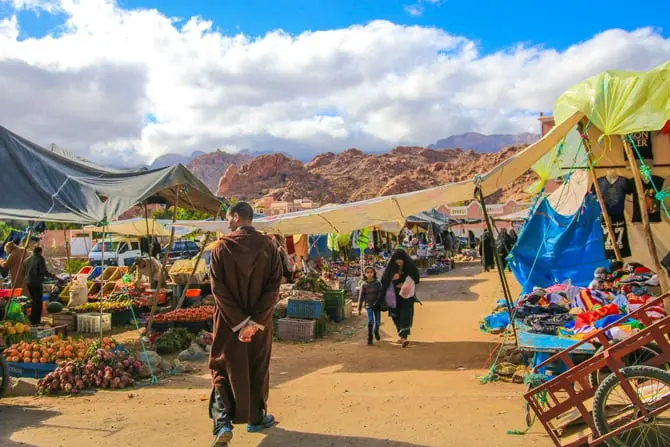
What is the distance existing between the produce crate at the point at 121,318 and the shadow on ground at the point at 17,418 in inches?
222

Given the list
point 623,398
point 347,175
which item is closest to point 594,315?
point 623,398

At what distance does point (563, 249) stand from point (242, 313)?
6271 mm

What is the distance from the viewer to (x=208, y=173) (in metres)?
189

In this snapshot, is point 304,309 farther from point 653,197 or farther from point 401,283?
point 653,197

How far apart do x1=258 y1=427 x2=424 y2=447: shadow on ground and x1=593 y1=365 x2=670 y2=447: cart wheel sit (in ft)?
4.32

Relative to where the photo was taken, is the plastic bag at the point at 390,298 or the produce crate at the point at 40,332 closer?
the produce crate at the point at 40,332

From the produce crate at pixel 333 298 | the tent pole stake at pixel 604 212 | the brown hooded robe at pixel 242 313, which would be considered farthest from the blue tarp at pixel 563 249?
A: the brown hooded robe at pixel 242 313

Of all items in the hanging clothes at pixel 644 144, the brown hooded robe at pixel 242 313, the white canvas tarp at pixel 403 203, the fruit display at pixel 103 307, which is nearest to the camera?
the brown hooded robe at pixel 242 313

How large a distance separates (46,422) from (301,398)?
8.07 feet

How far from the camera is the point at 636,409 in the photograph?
131 inches

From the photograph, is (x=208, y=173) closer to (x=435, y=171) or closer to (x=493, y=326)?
(x=435, y=171)

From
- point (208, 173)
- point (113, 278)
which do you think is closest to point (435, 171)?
point (113, 278)

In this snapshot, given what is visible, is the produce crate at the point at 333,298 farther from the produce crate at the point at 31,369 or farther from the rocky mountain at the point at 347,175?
the rocky mountain at the point at 347,175

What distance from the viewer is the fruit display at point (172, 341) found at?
832cm
